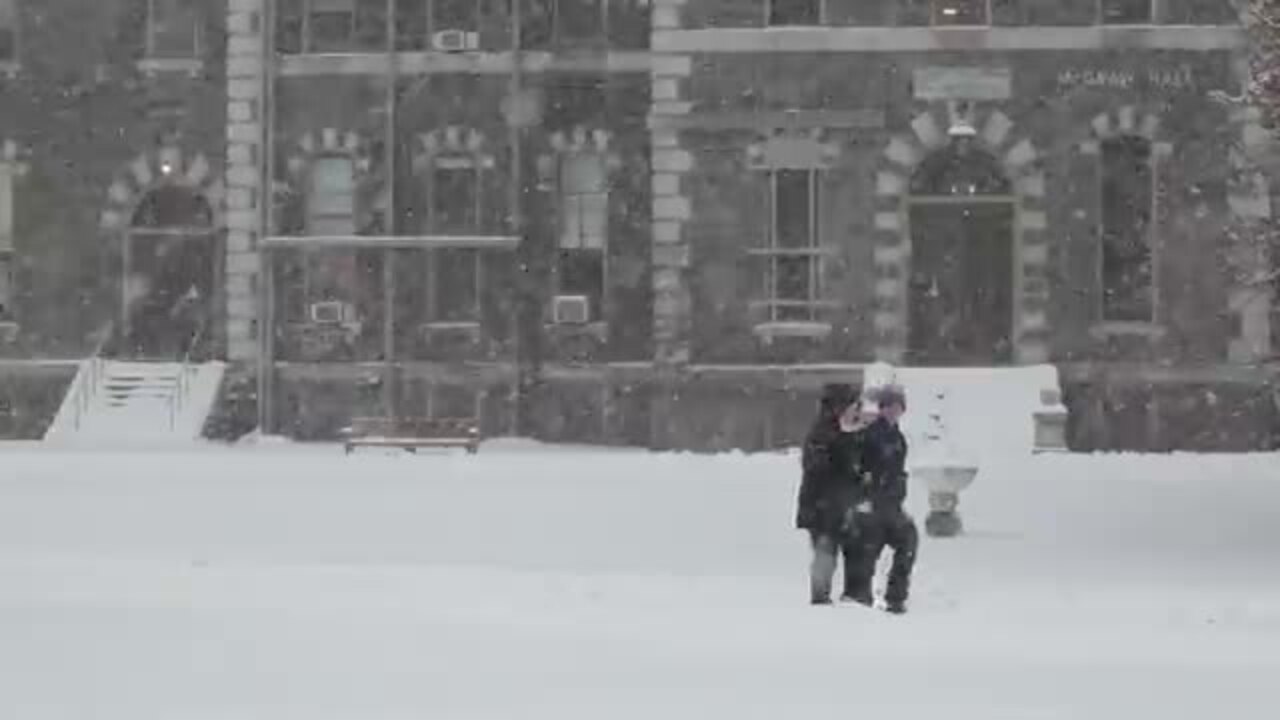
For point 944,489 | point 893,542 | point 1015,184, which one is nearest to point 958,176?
point 1015,184

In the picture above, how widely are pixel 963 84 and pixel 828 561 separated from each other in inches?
659

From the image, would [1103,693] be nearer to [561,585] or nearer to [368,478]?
[561,585]

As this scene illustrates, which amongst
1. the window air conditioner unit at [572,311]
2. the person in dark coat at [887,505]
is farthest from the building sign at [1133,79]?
the person in dark coat at [887,505]

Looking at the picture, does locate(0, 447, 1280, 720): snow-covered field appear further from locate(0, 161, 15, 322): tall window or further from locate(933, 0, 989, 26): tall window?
locate(0, 161, 15, 322): tall window

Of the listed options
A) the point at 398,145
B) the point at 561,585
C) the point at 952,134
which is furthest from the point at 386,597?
the point at 398,145

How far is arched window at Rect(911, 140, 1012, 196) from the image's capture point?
98.0 feet

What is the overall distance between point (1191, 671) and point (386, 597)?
207 inches

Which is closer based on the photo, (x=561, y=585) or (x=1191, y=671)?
(x=1191, y=671)

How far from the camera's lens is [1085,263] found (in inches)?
1161

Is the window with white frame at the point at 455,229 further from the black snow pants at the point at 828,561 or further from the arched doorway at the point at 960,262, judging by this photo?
the black snow pants at the point at 828,561

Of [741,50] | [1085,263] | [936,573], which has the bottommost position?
[936,573]

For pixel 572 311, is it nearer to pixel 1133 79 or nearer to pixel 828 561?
pixel 1133 79

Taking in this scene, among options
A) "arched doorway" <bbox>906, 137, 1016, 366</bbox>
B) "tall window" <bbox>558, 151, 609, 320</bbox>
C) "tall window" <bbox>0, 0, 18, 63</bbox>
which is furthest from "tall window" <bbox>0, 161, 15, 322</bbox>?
"arched doorway" <bbox>906, 137, 1016, 366</bbox>

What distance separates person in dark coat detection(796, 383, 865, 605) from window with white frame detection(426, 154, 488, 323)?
62.0 feet
